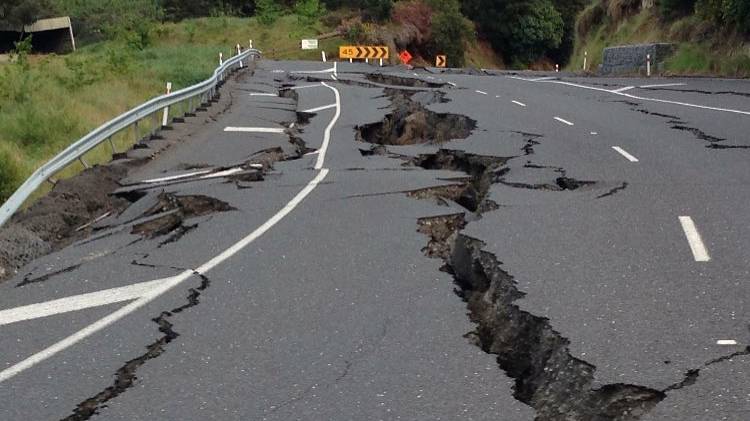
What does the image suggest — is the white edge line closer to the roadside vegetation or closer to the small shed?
the roadside vegetation

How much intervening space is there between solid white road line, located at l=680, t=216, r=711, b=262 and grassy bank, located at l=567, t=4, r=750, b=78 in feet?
75.8

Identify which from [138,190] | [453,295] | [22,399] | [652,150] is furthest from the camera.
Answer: [652,150]

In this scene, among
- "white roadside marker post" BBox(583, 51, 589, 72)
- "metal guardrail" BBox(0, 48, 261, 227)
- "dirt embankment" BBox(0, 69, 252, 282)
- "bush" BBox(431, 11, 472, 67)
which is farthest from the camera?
A: "bush" BBox(431, 11, 472, 67)

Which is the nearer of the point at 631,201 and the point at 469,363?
the point at 469,363

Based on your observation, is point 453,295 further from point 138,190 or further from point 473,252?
point 138,190

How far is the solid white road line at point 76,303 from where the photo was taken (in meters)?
6.82

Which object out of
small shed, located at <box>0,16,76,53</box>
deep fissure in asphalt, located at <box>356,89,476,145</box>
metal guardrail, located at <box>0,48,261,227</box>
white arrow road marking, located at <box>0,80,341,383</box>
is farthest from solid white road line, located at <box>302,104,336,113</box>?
small shed, located at <box>0,16,76,53</box>

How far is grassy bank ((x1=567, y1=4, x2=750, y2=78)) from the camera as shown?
102ft

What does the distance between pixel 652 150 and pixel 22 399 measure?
10.9 metres

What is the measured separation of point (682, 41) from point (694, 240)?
30.2m

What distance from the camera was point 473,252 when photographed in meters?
7.81

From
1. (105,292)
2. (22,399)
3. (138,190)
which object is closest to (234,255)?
(105,292)

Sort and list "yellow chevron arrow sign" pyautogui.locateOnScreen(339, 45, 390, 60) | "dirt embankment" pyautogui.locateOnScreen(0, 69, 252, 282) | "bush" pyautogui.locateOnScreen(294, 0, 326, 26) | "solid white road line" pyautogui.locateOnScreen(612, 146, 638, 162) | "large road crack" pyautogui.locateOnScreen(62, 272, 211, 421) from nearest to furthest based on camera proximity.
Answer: "large road crack" pyautogui.locateOnScreen(62, 272, 211, 421), "dirt embankment" pyautogui.locateOnScreen(0, 69, 252, 282), "solid white road line" pyautogui.locateOnScreen(612, 146, 638, 162), "yellow chevron arrow sign" pyautogui.locateOnScreen(339, 45, 390, 60), "bush" pyautogui.locateOnScreen(294, 0, 326, 26)

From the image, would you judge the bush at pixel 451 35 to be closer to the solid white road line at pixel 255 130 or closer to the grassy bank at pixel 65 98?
the grassy bank at pixel 65 98
